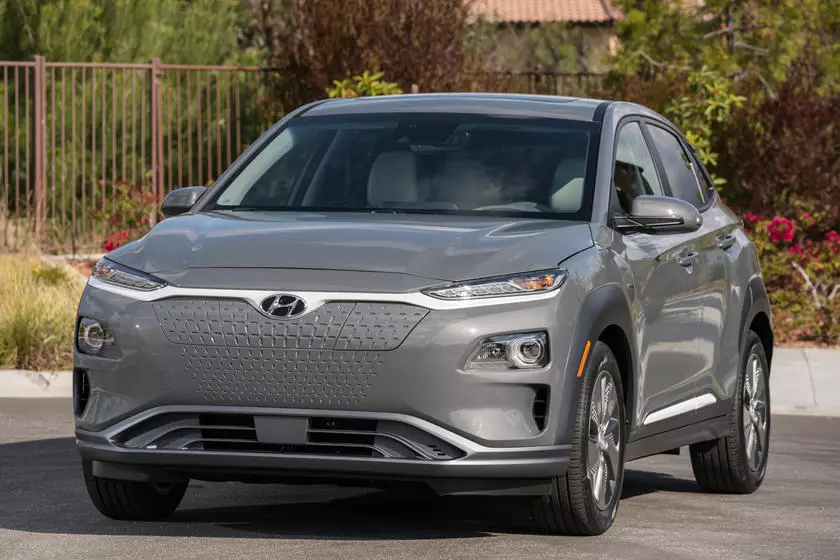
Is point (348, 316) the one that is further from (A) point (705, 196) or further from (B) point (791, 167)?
(B) point (791, 167)

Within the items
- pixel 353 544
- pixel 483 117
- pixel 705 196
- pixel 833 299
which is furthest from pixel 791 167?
pixel 353 544

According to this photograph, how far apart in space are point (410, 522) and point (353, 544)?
686 millimetres

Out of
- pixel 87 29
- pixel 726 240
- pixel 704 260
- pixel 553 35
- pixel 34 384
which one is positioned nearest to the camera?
pixel 704 260

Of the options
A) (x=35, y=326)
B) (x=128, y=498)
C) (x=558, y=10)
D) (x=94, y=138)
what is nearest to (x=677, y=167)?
(x=128, y=498)

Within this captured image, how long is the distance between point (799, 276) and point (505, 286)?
12020mm

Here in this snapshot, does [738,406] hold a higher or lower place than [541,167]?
lower

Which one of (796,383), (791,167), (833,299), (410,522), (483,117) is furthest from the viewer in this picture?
(791,167)

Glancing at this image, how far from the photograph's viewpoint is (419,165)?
26.6 ft

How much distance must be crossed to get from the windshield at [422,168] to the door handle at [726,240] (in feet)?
3.87

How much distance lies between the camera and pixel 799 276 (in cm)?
1830

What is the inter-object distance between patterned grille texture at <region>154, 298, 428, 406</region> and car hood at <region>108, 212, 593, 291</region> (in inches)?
4.9

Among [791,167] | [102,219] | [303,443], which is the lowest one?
[102,219]

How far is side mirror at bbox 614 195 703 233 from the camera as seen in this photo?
25.3 ft

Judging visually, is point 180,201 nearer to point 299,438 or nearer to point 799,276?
point 299,438
